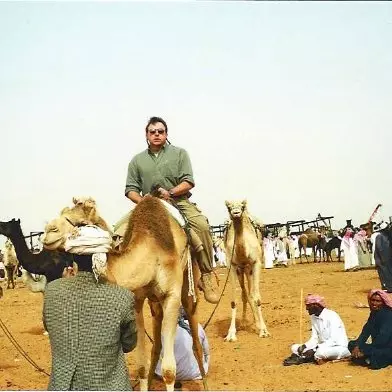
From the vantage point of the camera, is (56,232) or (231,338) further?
(231,338)

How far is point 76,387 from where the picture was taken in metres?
3.65

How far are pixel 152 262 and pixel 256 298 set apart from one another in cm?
520

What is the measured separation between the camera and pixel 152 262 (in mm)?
5418

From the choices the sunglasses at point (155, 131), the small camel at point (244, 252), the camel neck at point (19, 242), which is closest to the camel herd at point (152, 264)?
the sunglasses at point (155, 131)

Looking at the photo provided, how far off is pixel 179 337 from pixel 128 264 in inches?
95.4

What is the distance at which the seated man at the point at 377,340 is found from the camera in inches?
278

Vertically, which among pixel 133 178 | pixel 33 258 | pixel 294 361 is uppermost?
pixel 133 178

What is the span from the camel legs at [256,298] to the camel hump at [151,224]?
184 inches

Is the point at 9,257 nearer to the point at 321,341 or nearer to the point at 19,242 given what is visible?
the point at 19,242

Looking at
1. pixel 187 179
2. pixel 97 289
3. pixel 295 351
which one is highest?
pixel 187 179

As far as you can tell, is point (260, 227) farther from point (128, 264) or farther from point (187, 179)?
point (128, 264)

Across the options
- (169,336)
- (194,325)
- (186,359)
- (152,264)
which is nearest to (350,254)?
(186,359)

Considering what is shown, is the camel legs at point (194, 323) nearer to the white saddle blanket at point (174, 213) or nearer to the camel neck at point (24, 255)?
the white saddle blanket at point (174, 213)

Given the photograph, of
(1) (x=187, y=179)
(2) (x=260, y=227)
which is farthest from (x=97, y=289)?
(2) (x=260, y=227)
